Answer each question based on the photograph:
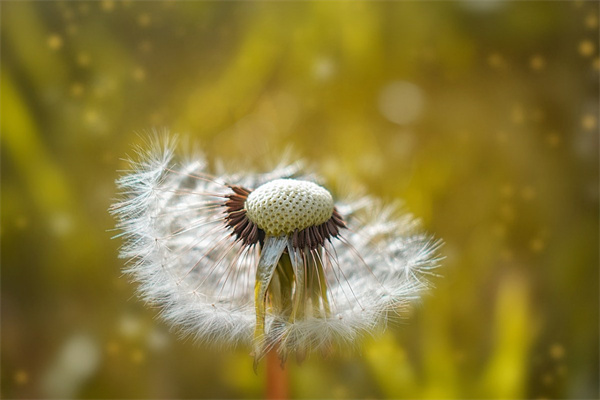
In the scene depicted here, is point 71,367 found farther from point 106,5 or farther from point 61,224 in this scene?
point 106,5

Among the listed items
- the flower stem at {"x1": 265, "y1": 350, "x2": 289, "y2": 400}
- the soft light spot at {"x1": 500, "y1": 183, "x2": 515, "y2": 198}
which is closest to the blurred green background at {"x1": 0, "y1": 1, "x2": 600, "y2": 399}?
the soft light spot at {"x1": 500, "y1": 183, "x2": 515, "y2": 198}

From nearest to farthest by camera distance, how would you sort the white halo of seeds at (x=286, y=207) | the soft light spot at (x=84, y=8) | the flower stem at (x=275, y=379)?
1. the white halo of seeds at (x=286, y=207)
2. the flower stem at (x=275, y=379)
3. the soft light spot at (x=84, y=8)

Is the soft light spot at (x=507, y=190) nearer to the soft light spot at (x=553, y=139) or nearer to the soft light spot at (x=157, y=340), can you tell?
the soft light spot at (x=553, y=139)

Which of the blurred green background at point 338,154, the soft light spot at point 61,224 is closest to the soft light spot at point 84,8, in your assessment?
the blurred green background at point 338,154

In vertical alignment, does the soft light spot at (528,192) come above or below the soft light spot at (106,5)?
below

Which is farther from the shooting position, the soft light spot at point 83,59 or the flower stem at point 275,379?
the soft light spot at point 83,59

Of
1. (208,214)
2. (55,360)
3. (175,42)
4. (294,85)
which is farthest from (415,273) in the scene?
(55,360)

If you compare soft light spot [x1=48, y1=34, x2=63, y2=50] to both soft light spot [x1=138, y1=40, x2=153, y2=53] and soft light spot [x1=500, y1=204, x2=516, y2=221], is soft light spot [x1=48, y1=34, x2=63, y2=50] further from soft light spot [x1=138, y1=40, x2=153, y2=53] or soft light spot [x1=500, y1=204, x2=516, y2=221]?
soft light spot [x1=500, y1=204, x2=516, y2=221]

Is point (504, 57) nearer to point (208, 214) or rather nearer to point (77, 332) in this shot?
point (208, 214)
